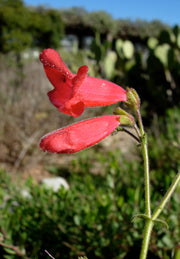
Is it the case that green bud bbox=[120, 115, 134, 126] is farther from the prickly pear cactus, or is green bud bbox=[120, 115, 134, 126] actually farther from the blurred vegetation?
the prickly pear cactus

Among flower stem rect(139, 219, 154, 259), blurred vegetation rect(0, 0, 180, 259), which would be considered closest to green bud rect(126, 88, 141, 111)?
flower stem rect(139, 219, 154, 259)

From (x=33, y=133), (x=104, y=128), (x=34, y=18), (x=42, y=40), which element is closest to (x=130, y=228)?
(x=104, y=128)

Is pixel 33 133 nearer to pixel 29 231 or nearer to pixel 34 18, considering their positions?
pixel 29 231

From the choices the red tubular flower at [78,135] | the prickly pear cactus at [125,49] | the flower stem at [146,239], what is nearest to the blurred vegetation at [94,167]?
the prickly pear cactus at [125,49]

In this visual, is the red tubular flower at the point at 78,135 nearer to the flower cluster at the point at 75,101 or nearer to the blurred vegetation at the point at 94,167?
the flower cluster at the point at 75,101

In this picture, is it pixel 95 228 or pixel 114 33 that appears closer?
pixel 95 228
